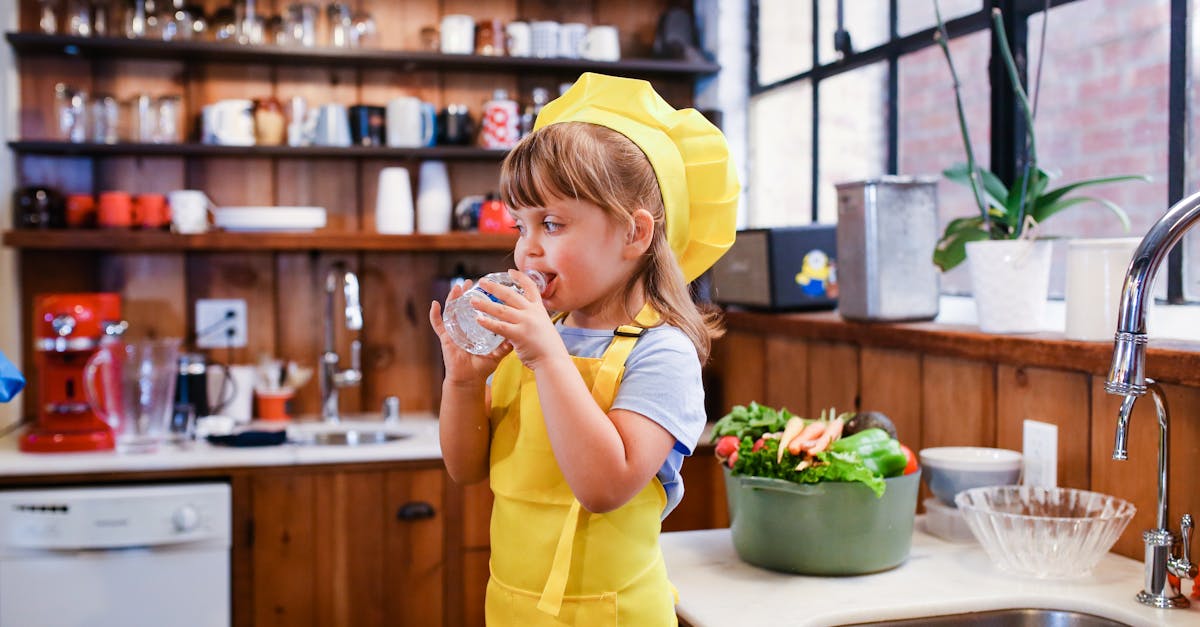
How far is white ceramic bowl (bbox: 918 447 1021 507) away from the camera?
1.56 metres

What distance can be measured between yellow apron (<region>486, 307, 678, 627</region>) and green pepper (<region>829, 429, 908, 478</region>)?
0.37 metres

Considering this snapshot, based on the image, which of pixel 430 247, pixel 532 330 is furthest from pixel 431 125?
pixel 532 330

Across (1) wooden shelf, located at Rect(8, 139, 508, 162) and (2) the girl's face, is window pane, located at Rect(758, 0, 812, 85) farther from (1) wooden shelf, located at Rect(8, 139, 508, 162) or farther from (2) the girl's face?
(2) the girl's face

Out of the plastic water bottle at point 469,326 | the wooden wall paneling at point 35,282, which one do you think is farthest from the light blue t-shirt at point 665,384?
the wooden wall paneling at point 35,282

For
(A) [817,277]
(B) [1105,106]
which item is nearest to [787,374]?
(A) [817,277]

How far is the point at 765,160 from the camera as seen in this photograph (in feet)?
10.5

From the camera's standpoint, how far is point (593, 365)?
115 centimetres

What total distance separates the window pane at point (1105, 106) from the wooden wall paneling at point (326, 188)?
191 cm

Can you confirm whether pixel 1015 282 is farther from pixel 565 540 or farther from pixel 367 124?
pixel 367 124

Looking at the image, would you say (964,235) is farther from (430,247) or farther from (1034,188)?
(430,247)

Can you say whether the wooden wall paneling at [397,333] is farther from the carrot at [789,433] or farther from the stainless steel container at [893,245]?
the carrot at [789,433]

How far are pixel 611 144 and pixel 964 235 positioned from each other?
953 mm

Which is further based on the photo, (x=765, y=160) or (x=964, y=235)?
(x=765, y=160)

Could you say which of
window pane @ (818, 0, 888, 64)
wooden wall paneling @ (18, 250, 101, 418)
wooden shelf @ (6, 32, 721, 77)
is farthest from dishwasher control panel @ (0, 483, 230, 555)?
window pane @ (818, 0, 888, 64)
